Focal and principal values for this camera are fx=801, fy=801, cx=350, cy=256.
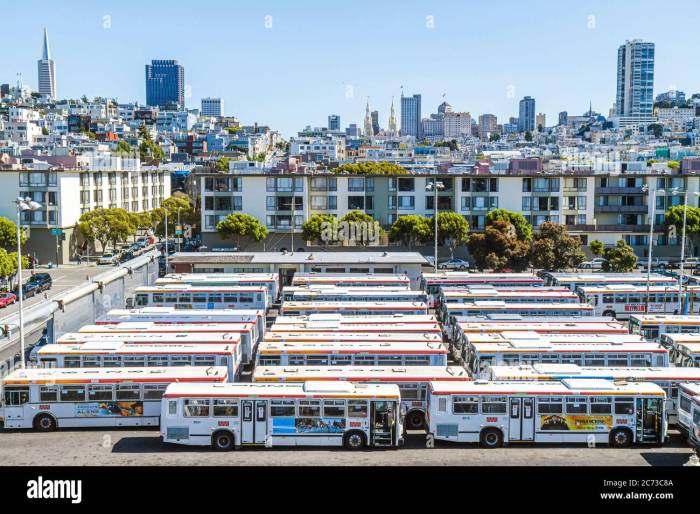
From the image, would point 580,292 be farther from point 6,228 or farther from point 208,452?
point 6,228

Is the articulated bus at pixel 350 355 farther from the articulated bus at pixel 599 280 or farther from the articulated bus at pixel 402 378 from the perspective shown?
the articulated bus at pixel 599 280

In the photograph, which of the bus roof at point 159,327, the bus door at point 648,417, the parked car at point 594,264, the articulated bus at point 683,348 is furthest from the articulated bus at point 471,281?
the bus door at point 648,417

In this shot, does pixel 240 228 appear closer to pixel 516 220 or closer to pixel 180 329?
pixel 516 220

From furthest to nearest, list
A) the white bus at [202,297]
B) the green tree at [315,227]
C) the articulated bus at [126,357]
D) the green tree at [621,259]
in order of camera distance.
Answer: the green tree at [315,227]
the green tree at [621,259]
the white bus at [202,297]
the articulated bus at [126,357]

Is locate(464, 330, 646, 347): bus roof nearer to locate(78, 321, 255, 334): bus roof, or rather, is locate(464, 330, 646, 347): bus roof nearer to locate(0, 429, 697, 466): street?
locate(0, 429, 697, 466): street

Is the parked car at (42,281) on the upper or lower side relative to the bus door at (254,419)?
lower

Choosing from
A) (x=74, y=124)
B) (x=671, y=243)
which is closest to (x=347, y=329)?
(x=671, y=243)
